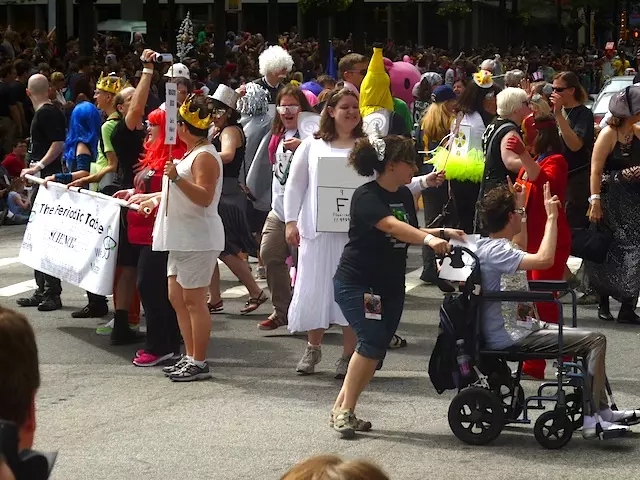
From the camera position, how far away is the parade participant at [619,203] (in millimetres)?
11078

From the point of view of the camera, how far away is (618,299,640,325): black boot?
1113cm

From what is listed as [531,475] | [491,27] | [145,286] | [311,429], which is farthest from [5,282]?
[491,27]

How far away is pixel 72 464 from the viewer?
7.16 metres

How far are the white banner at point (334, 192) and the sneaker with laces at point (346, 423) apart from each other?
5.46ft

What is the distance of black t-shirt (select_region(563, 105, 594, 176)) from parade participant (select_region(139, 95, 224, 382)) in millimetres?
4077

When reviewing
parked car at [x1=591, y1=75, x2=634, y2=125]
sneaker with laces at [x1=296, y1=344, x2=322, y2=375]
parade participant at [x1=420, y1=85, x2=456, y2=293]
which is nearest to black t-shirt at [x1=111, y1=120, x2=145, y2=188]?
sneaker with laces at [x1=296, y1=344, x2=322, y2=375]

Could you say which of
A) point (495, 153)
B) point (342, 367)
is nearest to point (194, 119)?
point (342, 367)

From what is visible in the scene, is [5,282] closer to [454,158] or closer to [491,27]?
[454,158]

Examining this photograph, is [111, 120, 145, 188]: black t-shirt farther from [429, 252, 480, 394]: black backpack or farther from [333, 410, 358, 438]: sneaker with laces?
[429, 252, 480, 394]: black backpack

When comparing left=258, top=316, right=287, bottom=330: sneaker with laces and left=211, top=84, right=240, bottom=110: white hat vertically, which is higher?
left=211, top=84, right=240, bottom=110: white hat

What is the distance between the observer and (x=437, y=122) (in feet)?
43.4

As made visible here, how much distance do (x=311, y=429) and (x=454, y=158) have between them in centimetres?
462

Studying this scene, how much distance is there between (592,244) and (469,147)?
1.39 meters

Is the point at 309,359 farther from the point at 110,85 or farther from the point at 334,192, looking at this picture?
the point at 110,85
